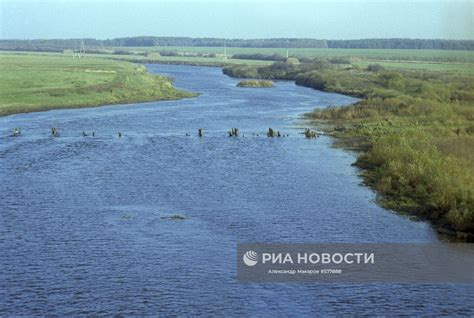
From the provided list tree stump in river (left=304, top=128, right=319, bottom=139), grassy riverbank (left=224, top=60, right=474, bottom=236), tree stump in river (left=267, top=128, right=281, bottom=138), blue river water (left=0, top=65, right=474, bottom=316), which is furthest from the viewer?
tree stump in river (left=304, top=128, right=319, bottom=139)

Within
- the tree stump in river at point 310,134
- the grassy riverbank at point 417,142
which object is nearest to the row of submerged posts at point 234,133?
the tree stump in river at point 310,134

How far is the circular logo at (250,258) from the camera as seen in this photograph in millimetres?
20094

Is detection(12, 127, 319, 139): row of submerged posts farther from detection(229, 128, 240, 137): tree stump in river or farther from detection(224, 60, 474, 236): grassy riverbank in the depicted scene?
detection(224, 60, 474, 236): grassy riverbank

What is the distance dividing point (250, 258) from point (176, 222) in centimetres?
412

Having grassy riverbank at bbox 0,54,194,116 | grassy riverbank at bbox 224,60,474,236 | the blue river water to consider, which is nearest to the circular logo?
the blue river water

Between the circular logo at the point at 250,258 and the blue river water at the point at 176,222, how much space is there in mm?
462

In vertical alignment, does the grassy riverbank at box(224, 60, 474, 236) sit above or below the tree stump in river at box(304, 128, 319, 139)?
above

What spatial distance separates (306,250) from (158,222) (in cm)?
550

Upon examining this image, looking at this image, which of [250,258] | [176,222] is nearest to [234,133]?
[176,222]

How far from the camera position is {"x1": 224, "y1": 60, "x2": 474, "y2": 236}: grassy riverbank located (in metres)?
24.1

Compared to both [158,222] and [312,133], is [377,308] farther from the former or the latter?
[312,133]

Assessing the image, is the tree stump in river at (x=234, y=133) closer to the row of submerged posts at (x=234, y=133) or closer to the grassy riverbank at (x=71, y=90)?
the row of submerged posts at (x=234, y=133)

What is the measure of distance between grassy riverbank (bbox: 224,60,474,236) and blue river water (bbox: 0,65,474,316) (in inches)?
41.6

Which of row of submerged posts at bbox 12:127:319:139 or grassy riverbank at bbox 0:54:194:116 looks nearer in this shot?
row of submerged posts at bbox 12:127:319:139
